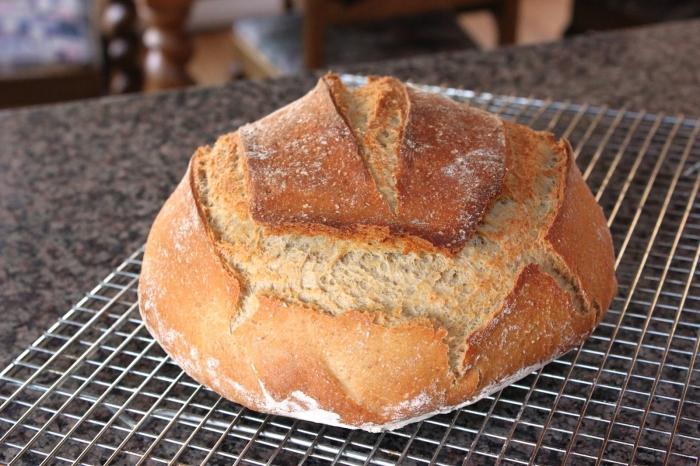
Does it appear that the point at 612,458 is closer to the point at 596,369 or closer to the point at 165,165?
the point at 596,369

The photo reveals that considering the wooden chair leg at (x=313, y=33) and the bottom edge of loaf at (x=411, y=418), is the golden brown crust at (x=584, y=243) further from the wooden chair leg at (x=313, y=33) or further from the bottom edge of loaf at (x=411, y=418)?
the wooden chair leg at (x=313, y=33)

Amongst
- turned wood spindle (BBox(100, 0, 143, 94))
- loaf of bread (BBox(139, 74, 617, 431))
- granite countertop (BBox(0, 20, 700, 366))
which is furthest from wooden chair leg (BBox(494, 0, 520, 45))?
loaf of bread (BBox(139, 74, 617, 431))

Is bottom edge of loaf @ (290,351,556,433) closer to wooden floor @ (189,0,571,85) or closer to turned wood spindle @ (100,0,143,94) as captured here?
turned wood spindle @ (100,0,143,94)

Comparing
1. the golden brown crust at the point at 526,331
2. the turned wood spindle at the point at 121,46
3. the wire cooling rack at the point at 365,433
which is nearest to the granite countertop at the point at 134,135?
the wire cooling rack at the point at 365,433

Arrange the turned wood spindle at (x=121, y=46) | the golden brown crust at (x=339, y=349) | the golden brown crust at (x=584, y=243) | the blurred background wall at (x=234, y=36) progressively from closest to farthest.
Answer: the golden brown crust at (x=339, y=349), the golden brown crust at (x=584, y=243), the blurred background wall at (x=234, y=36), the turned wood spindle at (x=121, y=46)

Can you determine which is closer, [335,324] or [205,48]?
[335,324]

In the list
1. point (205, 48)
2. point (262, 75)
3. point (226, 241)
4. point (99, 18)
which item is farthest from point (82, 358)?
point (205, 48)
